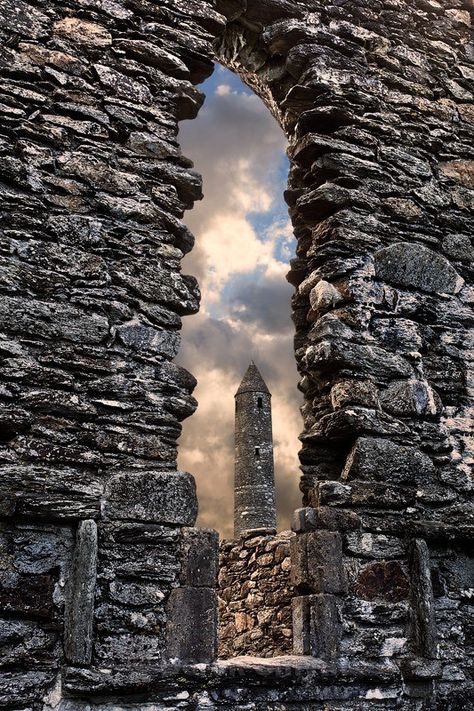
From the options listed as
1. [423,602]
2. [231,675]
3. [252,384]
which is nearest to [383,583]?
[423,602]

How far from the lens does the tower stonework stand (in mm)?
18188

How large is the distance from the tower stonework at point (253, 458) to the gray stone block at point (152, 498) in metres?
13.9

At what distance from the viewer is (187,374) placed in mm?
3959

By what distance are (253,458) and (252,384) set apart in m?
2.80

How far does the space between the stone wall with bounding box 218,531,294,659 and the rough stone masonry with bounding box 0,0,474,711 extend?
111 cm

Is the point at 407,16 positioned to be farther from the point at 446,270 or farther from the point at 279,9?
the point at 446,270

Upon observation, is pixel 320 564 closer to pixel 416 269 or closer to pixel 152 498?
pixel 152 498

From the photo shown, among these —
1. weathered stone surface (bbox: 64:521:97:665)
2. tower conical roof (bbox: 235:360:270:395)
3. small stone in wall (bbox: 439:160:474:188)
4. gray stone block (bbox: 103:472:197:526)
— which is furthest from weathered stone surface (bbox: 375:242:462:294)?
tower conical roof (bbox: 235:360:270:395)

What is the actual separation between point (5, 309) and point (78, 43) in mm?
1982

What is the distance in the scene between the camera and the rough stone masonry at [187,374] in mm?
3326

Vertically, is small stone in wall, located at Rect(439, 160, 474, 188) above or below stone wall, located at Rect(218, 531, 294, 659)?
above

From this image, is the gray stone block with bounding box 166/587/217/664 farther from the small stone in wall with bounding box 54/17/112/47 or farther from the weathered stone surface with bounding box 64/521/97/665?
the small stone in wall with bounding box 54/17/112/47

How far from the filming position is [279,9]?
17.5 ft

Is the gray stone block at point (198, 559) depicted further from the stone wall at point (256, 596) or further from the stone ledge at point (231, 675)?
the stone wall at point (256, 596)
